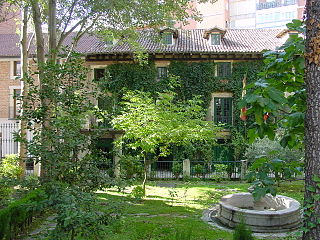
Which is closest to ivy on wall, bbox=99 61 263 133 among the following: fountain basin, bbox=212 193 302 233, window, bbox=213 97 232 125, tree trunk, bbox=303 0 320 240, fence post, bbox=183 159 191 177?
window, bbox=213 97 232 125

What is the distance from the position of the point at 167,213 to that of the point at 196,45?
17.3m

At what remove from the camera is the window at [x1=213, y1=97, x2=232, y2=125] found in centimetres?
2541

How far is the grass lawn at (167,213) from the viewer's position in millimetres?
8062

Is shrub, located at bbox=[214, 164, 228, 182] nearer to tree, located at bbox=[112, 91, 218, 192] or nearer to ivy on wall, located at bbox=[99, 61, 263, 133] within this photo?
ivy on wall, located at bbox=[99, 61, 263, 133]

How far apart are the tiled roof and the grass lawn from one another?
37.4 feet

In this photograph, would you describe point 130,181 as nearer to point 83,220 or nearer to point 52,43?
point 83,220

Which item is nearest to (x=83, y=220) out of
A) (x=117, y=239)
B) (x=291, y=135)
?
(x=291, y=135)

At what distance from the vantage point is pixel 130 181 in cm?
543

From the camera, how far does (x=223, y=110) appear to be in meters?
25.5

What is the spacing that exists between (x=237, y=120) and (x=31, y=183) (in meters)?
21.6

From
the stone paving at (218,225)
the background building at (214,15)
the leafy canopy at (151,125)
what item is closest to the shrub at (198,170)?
the leafy canopy at (151,125)

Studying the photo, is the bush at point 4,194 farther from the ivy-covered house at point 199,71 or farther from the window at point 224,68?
the window at point 224,68

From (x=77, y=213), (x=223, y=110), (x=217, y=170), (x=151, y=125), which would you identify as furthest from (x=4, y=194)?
(x=223, y=110)

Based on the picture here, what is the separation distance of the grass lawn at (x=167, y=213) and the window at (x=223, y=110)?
8.78 m
